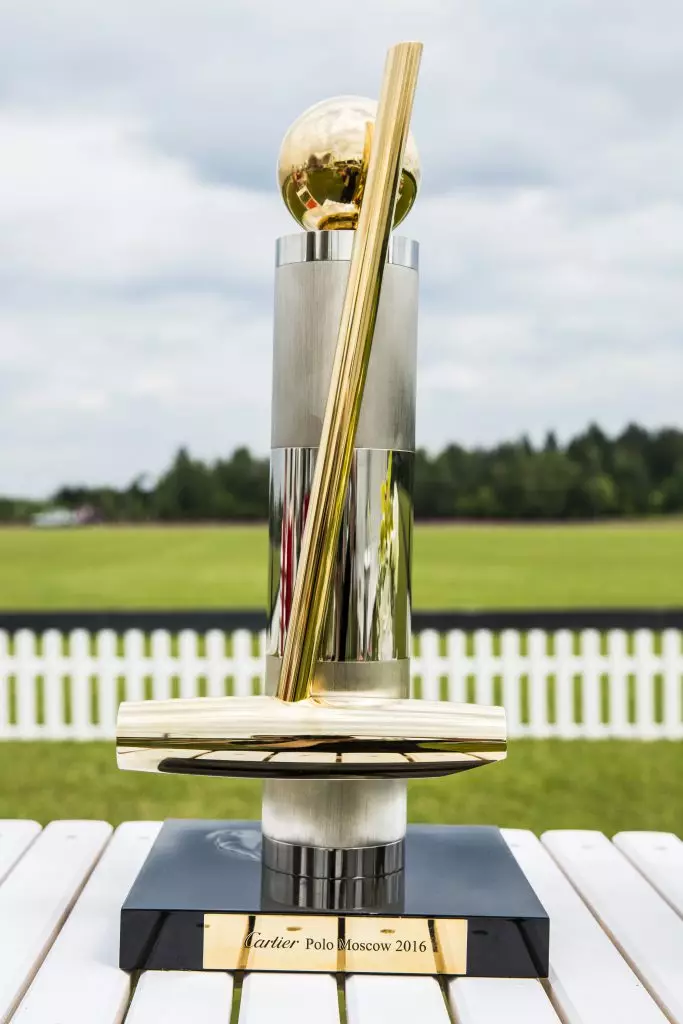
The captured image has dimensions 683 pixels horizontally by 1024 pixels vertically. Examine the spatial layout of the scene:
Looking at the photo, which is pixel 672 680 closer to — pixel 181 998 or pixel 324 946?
pixel 324 946

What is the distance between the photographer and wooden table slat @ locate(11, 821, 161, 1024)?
1056 mm

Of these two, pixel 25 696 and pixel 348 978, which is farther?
pixel 25 696

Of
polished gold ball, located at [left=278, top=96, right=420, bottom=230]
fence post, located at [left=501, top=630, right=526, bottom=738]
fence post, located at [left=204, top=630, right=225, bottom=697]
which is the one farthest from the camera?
fence post, located at [left=501, top=630, right=526, bottom=738]

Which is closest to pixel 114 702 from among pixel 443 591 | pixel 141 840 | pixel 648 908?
pixel 141 840

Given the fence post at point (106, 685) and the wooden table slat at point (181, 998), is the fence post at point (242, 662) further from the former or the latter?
the wooden table slat at point (181, 998)

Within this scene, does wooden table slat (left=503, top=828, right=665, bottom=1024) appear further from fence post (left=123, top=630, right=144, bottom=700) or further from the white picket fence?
fence post (left=123, top=630, right=144, bottom=700)

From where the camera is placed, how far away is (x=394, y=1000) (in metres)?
1.10

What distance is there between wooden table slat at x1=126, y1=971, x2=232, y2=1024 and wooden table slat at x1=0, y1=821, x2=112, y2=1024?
0.13 meters

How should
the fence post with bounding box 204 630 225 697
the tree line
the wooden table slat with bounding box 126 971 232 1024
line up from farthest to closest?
the tree line, the fence post with bounding box 204 630 225 697, the wooden table slat with bounding box 126 971 232 1024

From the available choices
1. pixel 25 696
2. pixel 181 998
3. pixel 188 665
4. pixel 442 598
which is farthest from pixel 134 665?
pixel 442 598

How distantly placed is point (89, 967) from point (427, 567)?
16850 mm

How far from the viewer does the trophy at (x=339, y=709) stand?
1090 mm

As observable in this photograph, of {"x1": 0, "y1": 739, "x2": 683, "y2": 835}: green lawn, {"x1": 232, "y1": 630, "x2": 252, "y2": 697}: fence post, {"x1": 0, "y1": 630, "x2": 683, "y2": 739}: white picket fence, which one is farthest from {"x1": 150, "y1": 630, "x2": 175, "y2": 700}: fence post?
{"x1": 0, "y1": 739, "x2": 683, "y2": 835}: green lawn

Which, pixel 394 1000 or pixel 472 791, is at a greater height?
pixel 394 1000
